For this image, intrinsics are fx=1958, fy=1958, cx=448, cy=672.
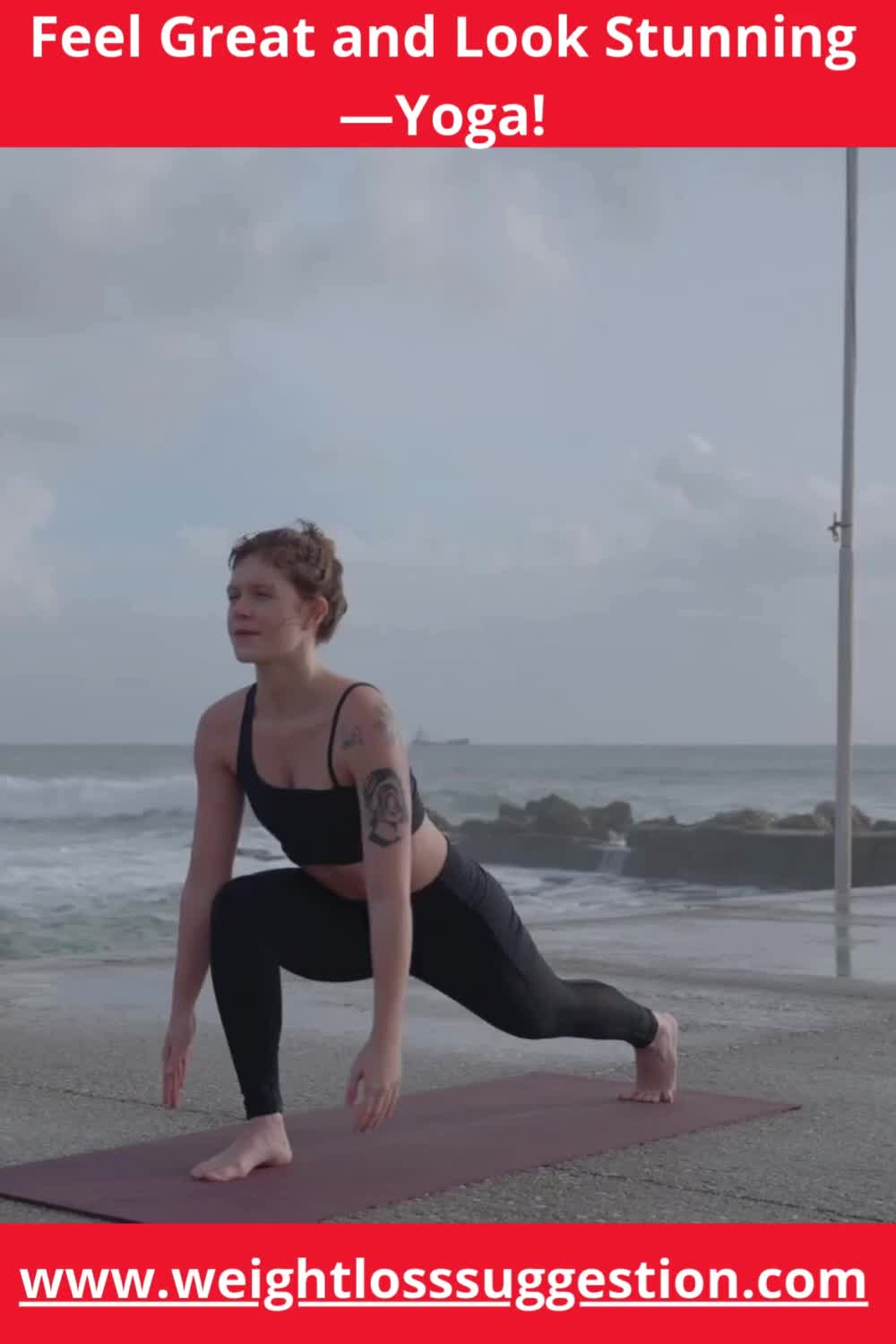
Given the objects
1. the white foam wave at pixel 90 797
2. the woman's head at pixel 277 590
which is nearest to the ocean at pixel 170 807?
the white foam wave at pixel 90 797

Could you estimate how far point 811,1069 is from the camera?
18.8ft

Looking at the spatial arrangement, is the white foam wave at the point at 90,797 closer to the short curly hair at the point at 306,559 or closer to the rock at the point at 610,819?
the rock at the point at 610,819

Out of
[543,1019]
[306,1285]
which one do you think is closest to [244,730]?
[543,1019]

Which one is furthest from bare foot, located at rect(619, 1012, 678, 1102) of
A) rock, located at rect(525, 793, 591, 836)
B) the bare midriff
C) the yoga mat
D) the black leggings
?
rock, located at rect(525, 793, 591, 836)

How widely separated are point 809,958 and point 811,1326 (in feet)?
18.1

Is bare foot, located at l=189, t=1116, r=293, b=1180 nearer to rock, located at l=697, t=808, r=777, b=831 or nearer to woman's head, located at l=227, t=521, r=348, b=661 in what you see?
woman's head, located at l=227, t=521, r=348, b=661

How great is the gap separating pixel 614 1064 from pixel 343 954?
1.74m

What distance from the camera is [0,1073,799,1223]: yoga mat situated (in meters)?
3.90

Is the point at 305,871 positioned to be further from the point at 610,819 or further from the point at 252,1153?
the point at 610,819

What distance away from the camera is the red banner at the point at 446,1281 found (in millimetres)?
3236

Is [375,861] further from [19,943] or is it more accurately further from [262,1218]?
[19,943]

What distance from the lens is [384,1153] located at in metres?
4.39

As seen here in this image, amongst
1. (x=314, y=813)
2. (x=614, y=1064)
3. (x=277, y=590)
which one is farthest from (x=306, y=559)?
(x=614, y=1064)

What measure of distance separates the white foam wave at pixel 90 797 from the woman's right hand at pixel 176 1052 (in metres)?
43.6
